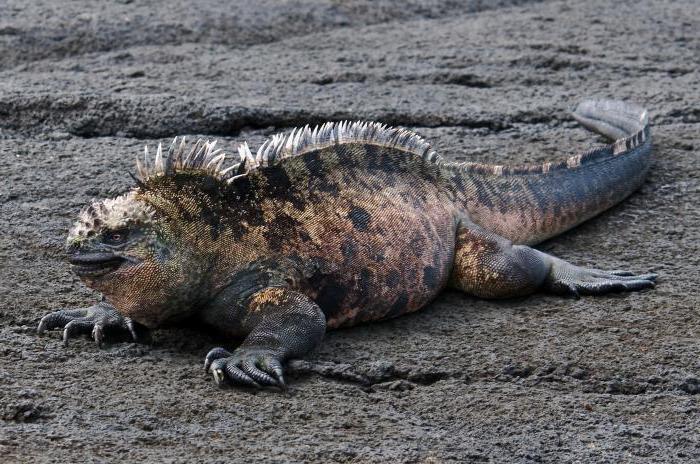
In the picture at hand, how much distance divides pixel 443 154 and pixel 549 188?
107 centimetres

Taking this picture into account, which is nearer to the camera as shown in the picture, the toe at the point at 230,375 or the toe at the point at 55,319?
the toe at the point at 230,375

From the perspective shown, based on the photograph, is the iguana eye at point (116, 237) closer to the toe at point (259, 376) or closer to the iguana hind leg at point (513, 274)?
the toe at point (259, 376)

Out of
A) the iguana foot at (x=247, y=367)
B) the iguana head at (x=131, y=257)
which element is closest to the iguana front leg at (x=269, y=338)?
the iguana foot at (x=247, y=367)

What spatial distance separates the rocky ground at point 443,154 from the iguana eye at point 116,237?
17.0 inches

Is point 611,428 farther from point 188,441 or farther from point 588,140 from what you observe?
point 588,140

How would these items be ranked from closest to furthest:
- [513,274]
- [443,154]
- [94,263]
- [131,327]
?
[94,263], [131,327], [513,274], [443,154]

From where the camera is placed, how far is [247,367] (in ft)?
14.2

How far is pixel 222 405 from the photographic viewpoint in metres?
4.17

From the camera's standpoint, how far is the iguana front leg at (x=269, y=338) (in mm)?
4312

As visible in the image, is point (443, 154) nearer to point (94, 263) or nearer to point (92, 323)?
point (92, 323)

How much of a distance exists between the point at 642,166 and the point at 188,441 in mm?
3285

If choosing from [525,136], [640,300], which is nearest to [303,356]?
[640,300]

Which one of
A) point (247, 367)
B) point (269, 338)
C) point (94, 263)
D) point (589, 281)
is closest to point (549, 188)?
point (589, 281)

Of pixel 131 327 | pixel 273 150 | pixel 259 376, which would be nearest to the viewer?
pixel 259 376
